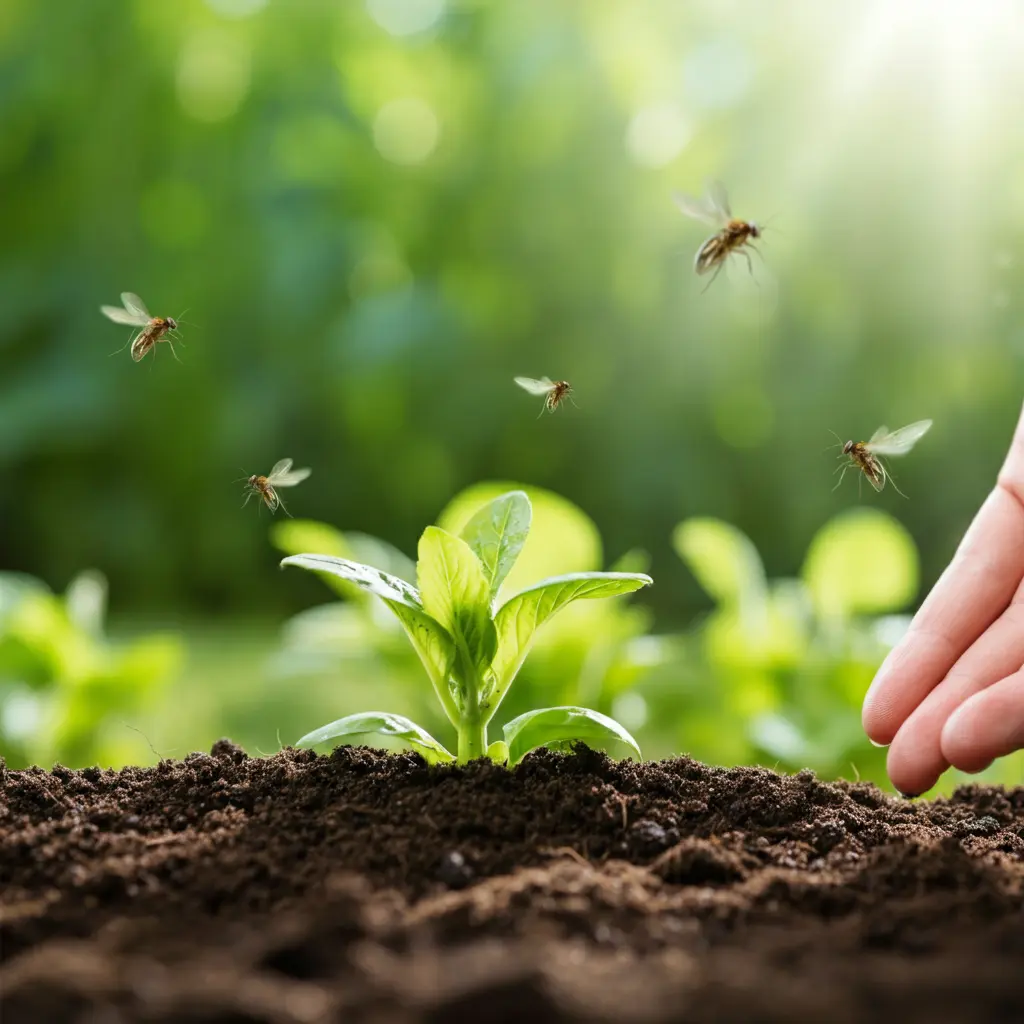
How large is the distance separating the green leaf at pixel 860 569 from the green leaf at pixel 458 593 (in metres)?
1.07

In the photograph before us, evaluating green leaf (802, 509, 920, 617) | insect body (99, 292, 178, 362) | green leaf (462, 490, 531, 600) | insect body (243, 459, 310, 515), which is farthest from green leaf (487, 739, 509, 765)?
green leaf (802, 509, 920, 617)

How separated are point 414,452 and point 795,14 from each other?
2189 millimetres

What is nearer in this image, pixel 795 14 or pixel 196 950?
pixel 196 950

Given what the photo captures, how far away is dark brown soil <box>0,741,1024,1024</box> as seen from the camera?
24.6 inches

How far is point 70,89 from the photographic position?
179 inches

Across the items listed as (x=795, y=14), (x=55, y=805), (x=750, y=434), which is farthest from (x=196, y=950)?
(x=795, y=14)

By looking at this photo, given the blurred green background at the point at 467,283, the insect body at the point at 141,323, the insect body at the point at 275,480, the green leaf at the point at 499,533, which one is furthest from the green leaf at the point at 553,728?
the blurred green background at the point at 467,283

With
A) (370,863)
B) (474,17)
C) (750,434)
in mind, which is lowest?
(370,863)

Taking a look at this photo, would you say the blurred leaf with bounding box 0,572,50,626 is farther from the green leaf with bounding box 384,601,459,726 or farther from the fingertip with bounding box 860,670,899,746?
the fingertip with bounding box 860,670,899,746

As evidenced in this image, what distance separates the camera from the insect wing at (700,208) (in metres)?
1.17

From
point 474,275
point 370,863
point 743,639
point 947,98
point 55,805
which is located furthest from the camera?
point 474,275

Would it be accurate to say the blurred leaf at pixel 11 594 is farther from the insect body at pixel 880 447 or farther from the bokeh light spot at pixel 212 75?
the bokeh light spot at pixel 212 75

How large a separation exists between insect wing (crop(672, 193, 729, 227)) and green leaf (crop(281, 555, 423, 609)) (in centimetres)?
54

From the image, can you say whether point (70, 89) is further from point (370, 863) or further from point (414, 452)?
point (370, 863)
